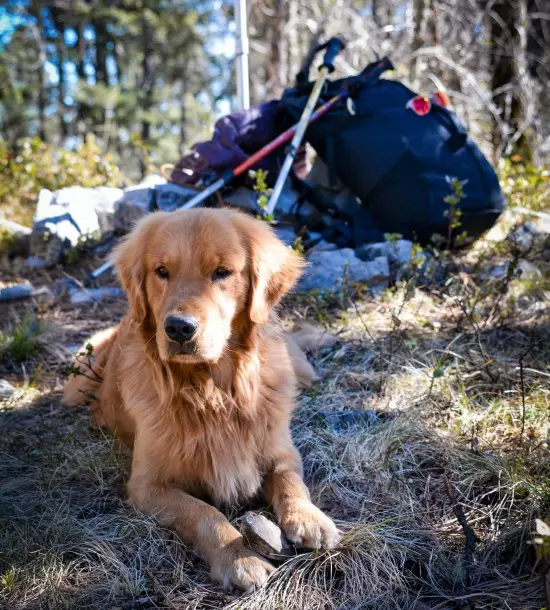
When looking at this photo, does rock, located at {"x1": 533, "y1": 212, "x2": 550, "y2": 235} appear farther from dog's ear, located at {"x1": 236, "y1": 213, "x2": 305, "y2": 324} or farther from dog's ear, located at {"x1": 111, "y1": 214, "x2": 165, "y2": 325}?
dog's ear, located at {"x1": 111, "y1": 214, "x2": 165, "y2": 325}

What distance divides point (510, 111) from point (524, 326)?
499cm

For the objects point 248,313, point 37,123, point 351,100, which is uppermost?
point 351,100

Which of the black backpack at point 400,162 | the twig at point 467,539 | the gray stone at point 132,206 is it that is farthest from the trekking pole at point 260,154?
the twig at point 467,539

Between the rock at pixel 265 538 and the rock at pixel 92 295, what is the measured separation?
3.34 metres

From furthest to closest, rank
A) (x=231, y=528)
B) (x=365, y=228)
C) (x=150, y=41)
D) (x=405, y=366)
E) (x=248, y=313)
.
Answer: (x=150, y=41)
(x=365, y=228)
(x=405, y=366)
(x=248, y=313)
(x=231, y=528)

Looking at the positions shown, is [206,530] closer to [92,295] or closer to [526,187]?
[92,295]

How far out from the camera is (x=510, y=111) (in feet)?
25.1

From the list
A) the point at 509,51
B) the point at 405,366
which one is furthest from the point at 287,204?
the point at 509,51

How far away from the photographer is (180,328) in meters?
2.13

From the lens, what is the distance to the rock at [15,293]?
16.8 ft

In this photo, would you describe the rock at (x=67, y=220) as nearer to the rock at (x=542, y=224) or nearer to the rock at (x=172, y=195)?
the rock at (x=172, y=195)

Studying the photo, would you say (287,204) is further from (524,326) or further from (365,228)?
(524,326)

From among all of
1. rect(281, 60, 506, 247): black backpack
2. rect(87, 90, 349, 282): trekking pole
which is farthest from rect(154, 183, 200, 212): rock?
rect(281, 60, 506, 247): black backpack

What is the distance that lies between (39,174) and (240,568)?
7119 mm
